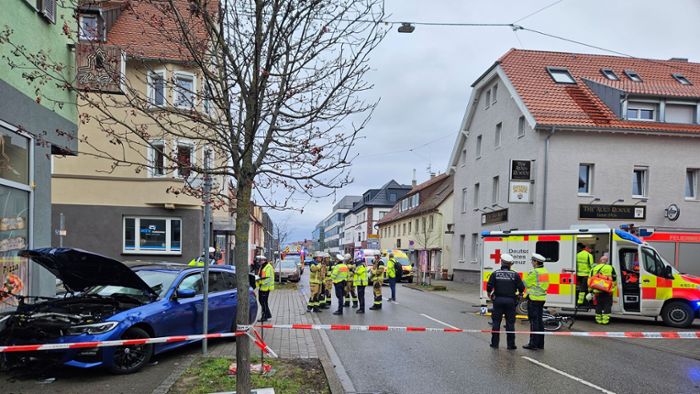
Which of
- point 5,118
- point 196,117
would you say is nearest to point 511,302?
point 196,117

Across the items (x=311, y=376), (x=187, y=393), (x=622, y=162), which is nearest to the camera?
(x=187, y=393)

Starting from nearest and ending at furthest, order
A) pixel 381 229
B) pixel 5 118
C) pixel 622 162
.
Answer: pixel 5 118 → pixel 622 162 → pixel 381 229

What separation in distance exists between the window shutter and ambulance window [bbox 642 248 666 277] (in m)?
14.7

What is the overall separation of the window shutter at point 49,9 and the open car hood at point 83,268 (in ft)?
15.5

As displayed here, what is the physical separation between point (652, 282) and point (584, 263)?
174 centimetres

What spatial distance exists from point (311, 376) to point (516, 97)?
20.1m

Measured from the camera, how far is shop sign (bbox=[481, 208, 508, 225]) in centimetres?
2542

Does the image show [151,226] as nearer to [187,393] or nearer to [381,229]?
[187,393]

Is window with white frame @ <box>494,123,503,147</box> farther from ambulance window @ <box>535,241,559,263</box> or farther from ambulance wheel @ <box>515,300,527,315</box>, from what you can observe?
ambulance wheel @ <box>515,300,527,315</box>

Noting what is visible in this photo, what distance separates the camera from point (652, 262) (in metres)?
14.0

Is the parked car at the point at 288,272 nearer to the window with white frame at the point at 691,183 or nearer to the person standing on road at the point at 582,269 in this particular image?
the person standing on road at the point at 582,269

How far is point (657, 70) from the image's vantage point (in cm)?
2750

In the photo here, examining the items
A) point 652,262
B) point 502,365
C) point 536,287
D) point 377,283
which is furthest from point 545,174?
point 502,365

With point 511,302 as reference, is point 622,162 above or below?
above
